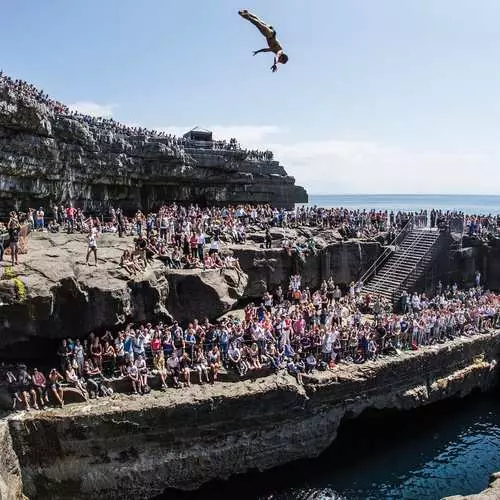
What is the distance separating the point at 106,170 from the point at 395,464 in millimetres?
21124

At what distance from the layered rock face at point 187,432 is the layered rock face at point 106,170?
13789 millimetres

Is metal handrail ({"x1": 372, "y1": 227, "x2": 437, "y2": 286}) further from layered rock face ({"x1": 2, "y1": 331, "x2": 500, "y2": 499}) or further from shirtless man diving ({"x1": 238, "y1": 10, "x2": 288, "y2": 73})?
shirtless man diving ({"x1": 238, "y1": 10, "x2": 288, "y2": 73})

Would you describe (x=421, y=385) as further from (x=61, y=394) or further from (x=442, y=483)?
(x=61, y=394)

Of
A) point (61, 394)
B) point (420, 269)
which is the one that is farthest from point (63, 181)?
point (420, 269)

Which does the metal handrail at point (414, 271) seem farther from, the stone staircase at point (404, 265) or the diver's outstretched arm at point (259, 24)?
the diver's outstretched arm at point (259, 24)

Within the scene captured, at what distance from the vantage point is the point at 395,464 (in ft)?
64.3

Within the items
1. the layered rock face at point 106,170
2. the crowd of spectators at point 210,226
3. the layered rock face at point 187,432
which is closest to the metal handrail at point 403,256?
the crowd of spectators at point 210,226

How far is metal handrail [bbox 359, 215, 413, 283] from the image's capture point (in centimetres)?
3131

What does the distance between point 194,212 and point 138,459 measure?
14616mm

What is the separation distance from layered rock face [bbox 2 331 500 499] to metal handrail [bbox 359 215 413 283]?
10137 mm

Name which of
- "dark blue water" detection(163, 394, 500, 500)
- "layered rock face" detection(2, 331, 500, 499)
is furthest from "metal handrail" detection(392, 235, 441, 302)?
"layered rock face" detection(2, 331, 500, 499)

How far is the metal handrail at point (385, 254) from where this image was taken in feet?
103

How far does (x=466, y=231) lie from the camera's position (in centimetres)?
3291

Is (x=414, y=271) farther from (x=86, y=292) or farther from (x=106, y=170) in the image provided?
(x=86, y=292)
